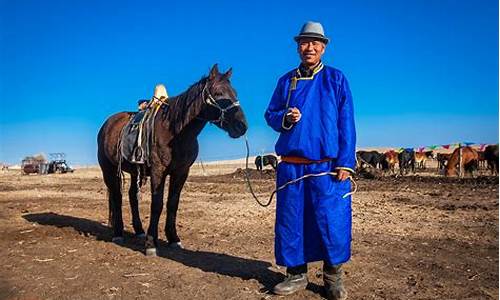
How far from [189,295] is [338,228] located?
1501mm

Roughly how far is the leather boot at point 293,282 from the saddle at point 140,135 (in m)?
2.62

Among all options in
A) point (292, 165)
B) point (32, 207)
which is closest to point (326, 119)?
point (292, 165)

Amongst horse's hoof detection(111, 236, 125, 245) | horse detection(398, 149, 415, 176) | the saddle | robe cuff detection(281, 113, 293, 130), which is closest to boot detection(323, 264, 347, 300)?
robe cuff detection(281, 113, 293, 130)

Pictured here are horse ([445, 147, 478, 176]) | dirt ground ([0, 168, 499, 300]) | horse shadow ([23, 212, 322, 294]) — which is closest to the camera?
dirt ground ([0, 168, 499, 300])

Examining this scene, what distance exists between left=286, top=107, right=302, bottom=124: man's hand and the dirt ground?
5.34ft

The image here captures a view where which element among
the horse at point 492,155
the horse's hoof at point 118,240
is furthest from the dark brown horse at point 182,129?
the horse at point 492,155

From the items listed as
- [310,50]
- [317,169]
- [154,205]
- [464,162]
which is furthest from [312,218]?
[464,162]

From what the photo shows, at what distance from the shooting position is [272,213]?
9.57 m

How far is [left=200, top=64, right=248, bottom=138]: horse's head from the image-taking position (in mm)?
5156

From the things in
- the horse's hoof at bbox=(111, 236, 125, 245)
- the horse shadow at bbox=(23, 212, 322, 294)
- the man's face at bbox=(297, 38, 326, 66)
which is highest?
the man's face at bbox=(297, 38, 326, 66)

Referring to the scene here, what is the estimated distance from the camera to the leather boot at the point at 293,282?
403 cm

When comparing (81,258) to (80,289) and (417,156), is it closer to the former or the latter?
(80,289)

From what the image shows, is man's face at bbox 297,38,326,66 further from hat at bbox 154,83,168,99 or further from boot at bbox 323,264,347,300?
hat at bbox 154,83,168,99

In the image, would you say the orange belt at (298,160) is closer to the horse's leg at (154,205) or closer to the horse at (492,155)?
the horse's leg at (154,205)
